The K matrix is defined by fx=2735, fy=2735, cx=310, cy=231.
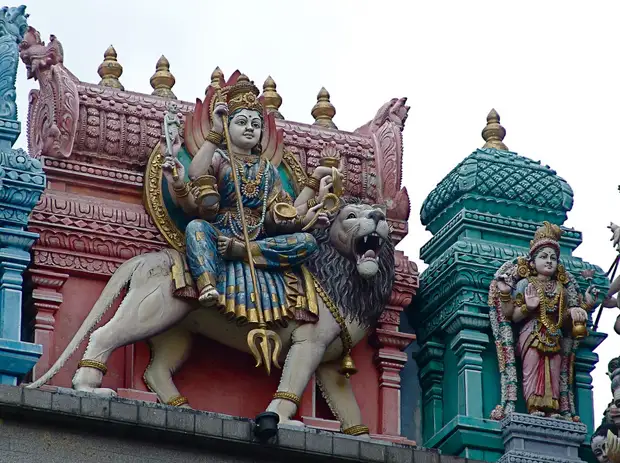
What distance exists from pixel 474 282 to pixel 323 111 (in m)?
2.54

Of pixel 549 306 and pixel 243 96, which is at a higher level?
pixel 243 96

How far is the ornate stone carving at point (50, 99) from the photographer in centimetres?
2711

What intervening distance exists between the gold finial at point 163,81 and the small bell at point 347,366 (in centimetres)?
339

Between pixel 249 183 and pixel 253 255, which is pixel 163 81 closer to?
pixel 249 183

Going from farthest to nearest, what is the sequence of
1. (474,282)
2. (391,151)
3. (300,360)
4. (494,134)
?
(494,134) < (391,151) < (474,282) < (300,360)

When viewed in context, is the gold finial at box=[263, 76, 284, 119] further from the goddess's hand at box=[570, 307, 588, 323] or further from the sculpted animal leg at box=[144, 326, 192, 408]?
the goddess's hand at box=[570, 307, 588, 323]

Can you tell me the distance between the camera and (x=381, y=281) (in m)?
27.4

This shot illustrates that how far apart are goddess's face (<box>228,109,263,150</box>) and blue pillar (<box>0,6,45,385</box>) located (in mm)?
2132

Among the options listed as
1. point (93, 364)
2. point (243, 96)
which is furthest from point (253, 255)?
point (93, 364)

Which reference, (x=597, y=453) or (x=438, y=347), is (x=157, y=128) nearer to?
(x=438, y=347)

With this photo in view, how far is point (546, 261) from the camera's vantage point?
2781cm

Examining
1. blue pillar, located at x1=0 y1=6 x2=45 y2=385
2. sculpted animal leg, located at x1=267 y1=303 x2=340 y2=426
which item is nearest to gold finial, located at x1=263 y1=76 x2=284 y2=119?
sculpted animal leg, located at x1=267 y1=303 x2=340 y2=426

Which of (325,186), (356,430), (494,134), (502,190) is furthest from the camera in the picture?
(494,134)

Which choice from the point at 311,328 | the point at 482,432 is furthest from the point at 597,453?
the point at 311,328
